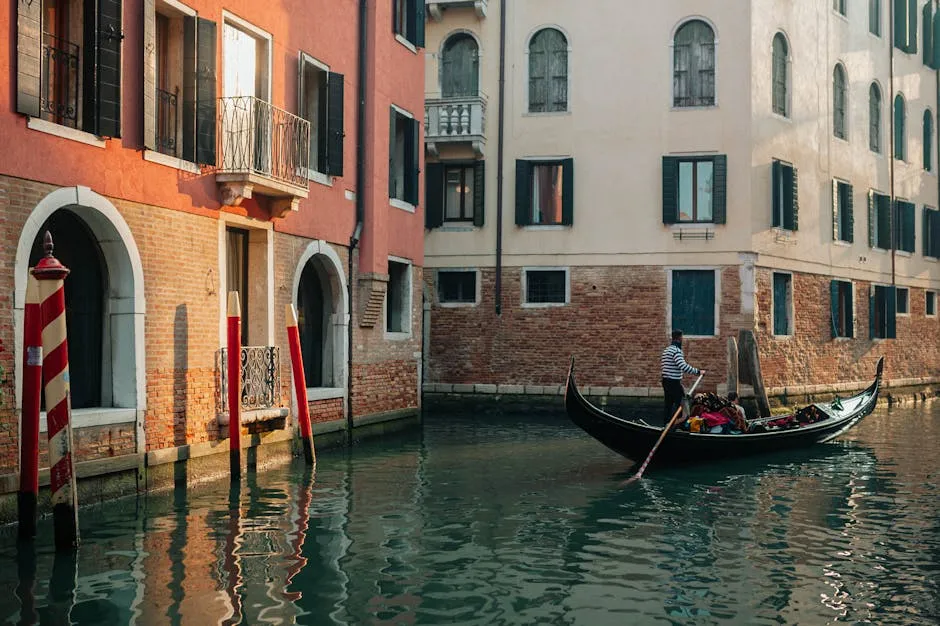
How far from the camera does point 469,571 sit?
632cm

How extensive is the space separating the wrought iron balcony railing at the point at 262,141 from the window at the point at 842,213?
1198 centimetres

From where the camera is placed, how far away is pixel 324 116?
11.8m

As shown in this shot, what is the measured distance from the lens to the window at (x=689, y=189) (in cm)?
1759

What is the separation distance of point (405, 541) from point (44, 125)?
3.60 metres

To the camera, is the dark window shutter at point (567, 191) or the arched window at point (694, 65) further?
the dark window shutter at point (567, 191)

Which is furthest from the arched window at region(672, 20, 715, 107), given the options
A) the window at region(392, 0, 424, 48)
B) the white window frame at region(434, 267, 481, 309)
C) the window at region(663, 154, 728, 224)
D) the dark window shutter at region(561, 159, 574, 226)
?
the window at region(392, 0, 424, 48)

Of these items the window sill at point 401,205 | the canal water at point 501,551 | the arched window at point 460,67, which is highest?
the arched window at point 460,67

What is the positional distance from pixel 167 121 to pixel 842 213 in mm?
14402

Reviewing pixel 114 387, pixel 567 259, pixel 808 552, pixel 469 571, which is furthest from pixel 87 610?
pixel 567 259

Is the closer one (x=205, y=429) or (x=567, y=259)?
(x=205, y=429)

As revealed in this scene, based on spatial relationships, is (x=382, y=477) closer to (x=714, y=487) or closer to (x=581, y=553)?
(x=714, y=487)

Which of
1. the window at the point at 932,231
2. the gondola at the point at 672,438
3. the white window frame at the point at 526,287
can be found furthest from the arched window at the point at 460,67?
the window at the point at 932,231

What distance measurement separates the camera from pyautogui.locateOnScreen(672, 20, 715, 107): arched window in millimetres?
17672

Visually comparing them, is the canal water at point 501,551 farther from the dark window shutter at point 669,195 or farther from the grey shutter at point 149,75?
the dark window shutter at point 669,195
